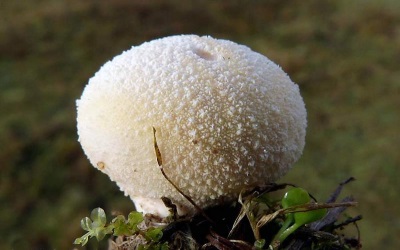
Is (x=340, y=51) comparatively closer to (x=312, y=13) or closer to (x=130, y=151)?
(x=312, y=13)

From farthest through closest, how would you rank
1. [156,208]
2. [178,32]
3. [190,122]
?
1. [178,32]
2. [156,208]
3. [190,122]

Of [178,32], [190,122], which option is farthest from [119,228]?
[178,32]

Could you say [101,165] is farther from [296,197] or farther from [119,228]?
[296,197]

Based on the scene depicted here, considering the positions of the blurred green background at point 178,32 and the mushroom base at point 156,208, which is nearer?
the mushroom base at point 156,208

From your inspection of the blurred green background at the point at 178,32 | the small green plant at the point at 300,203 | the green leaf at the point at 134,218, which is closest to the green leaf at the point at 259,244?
the small green plant at the point at 300,203

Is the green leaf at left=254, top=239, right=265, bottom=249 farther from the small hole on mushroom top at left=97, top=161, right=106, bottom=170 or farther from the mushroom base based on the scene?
the small hole on mushroom top at left=97, top=161, right=106, bottom=170

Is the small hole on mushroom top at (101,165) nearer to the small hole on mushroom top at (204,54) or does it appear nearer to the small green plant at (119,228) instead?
the small green plant at (119,228)
